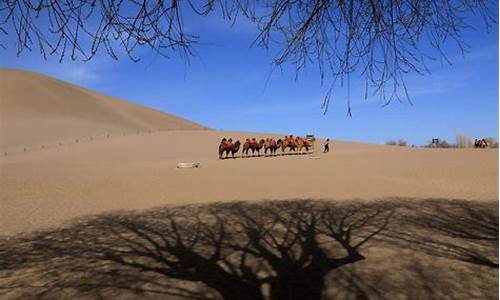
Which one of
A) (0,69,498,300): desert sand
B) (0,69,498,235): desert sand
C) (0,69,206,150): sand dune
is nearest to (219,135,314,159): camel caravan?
(0,69,498,235): desert sand

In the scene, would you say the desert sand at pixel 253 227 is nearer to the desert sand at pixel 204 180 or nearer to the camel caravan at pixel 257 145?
the desert sand at pixel 204 180

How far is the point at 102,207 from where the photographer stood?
12.6 meters

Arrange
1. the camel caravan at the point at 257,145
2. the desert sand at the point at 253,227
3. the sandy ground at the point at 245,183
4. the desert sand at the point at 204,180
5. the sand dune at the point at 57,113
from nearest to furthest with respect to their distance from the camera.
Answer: the desert sand at the point at 253,227 → the sandy ground at the point at 245,183 → the desert sand at the point at 204,180 → the camel caravan at the point at 257,145 → the sand dune at the point at 57,113

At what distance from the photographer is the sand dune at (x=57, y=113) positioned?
2008 inches

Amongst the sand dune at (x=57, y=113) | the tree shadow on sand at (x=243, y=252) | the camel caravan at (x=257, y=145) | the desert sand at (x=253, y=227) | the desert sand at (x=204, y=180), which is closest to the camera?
the tree shadow on sand at (x=243, y=252)

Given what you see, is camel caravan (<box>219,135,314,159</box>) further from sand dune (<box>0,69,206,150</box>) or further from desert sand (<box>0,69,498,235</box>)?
sand dune (<box>0,69,206,150</box>)

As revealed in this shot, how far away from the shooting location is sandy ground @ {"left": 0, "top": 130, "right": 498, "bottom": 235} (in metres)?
13.1

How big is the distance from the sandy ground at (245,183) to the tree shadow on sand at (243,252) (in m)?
2.14

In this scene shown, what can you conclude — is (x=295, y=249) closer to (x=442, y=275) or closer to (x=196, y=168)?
(x=442, y=275)

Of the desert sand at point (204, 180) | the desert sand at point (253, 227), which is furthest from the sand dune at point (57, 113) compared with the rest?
the desert sand at point (253, 227)

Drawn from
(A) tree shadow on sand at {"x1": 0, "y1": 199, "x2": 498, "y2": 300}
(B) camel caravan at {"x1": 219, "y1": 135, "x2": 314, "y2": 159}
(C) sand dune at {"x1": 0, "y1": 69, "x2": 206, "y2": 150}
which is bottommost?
(A) tree shadow on sand at {"x1": 0, "y1": 199, "x2": 498, "y2": 300}

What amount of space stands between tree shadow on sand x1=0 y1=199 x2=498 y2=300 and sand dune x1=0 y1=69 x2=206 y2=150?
3781 centimetres

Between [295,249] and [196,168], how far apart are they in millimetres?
15268

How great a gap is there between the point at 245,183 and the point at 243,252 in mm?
10127
